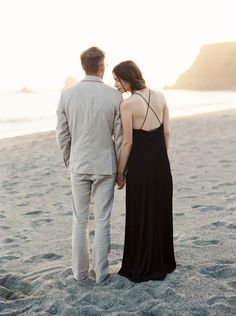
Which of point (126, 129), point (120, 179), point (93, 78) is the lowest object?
point (120, 179)

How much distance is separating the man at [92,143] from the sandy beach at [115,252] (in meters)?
0.41

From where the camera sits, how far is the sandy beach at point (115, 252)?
3.89 metres

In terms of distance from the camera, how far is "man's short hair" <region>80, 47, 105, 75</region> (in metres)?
3.93

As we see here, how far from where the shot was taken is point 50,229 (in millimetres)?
6277

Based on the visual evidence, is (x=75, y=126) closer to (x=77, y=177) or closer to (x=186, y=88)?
(x=77, y=177)

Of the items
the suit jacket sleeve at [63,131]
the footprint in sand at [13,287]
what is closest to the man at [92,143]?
the suit jacket sleeve at [63,131]

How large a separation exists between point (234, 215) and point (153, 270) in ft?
7.56

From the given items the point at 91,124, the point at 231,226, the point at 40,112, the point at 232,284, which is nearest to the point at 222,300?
the point at 232,284

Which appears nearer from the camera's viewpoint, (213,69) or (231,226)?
(231,226)

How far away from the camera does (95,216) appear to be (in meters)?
4.23

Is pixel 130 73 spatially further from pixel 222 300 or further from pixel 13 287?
pixel 13 287

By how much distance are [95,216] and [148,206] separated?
0.46 m

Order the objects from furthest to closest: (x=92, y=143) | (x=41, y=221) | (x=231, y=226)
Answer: (x=41, y=221), (x=231, y=226), (x=92, y=143)

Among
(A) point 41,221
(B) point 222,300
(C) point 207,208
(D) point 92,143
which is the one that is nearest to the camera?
(B) point 222,300
